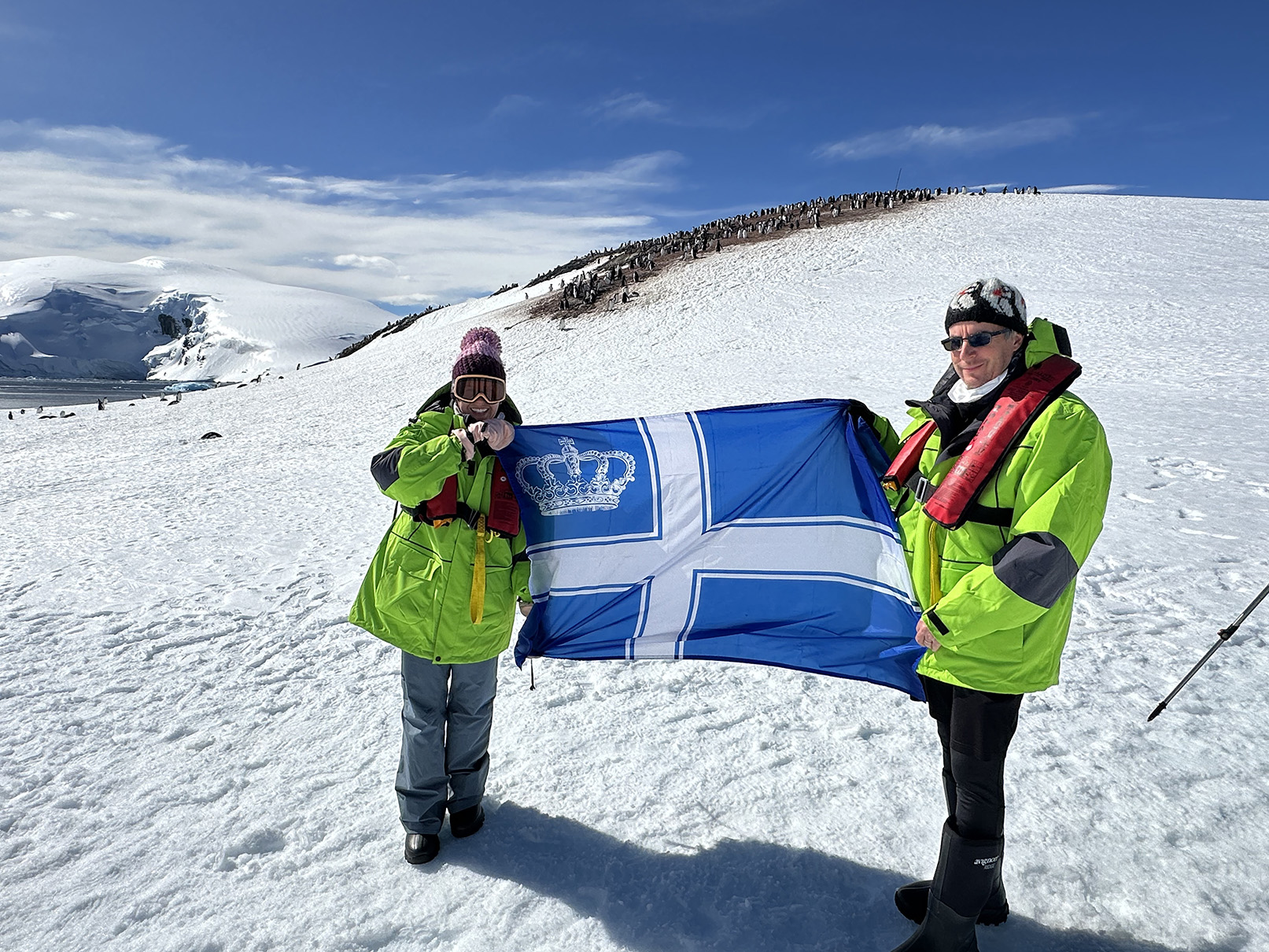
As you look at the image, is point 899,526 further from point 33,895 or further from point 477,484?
point 33,895

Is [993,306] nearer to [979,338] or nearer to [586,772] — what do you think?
[979,338]

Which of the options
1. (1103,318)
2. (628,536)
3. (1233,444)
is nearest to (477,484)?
(628,536)

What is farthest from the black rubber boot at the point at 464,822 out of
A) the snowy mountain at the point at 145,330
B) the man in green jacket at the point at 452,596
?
the snowy mountain at the point at 145,330

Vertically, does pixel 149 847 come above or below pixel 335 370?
below

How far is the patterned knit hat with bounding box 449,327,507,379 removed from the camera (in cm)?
289

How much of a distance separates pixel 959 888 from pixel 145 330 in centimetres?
20929

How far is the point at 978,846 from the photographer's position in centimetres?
234

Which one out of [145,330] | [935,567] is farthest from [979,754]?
[145,330]

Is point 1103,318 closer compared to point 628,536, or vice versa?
point 628,536

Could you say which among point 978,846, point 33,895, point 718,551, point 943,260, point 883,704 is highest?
point 943,260

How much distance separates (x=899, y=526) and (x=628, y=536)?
4.03ft

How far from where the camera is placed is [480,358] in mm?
2885

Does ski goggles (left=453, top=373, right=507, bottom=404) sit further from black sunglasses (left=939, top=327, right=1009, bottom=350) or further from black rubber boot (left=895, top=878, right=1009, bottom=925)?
black rubber boot (left=895, top=878, right=1009, bottom=925)

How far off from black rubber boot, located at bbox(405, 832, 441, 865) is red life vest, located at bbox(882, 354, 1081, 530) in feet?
8.51
